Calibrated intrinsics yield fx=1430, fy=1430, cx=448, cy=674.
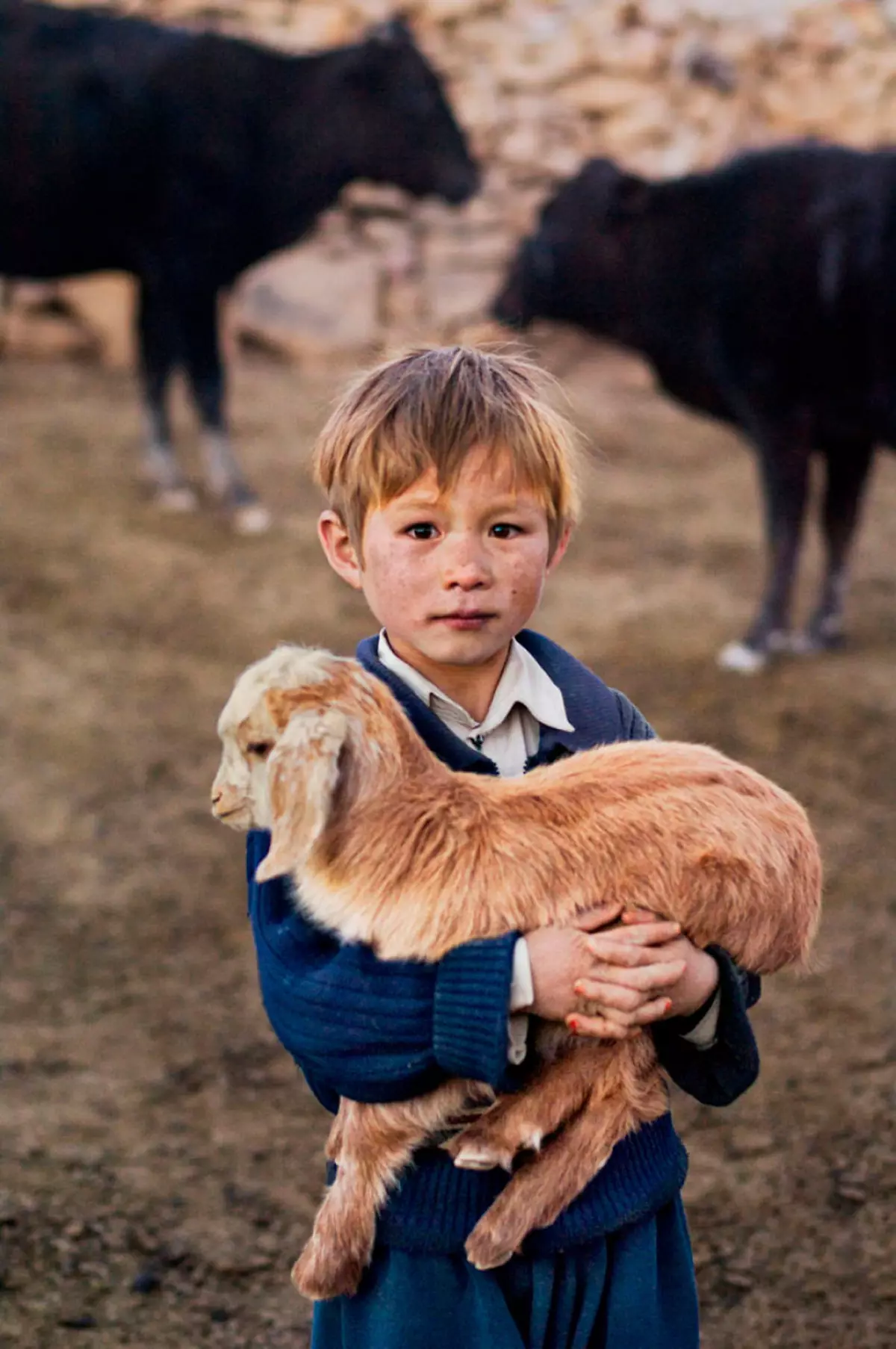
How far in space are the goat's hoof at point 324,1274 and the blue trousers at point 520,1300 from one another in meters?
0.06

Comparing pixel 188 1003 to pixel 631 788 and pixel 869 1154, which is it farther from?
pixel 631 788

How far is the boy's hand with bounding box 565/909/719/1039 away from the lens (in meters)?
1.39

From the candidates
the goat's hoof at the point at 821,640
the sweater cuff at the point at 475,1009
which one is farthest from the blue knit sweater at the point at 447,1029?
the goat's hoof at the point at 821,640

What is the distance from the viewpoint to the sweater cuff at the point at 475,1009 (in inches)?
53.8

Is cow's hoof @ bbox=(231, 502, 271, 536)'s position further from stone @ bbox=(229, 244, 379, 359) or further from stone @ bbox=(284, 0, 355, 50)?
stone @ bbox=(284, 0, 355, 50)

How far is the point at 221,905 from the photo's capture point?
14.6 feet

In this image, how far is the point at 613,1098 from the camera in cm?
146

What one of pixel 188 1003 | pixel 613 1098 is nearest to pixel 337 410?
pixel 613 1098

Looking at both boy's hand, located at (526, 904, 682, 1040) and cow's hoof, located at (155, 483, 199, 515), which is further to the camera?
cow's hoof, located at (155, 483, 199, 515)

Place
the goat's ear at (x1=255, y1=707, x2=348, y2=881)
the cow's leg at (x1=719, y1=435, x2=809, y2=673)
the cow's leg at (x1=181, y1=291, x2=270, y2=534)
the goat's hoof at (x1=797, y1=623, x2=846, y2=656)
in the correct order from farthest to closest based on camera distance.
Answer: the cow's leg at (x1=181, y1=291, x2=270, y2=534) < the goat's hoof at (x1=797, y1=623, x2=846, y2=656) < the cow's leg at (x1=719, y1=435, x2=809, y2=673) < the goat's ear at (x1=255, y1=707, x2=348, y2=881)

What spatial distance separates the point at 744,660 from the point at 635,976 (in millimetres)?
4823

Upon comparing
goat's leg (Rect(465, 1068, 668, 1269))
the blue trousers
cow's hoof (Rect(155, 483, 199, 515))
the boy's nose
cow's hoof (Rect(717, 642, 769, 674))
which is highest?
the boy's nose

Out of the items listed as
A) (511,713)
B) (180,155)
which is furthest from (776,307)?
(511,713)

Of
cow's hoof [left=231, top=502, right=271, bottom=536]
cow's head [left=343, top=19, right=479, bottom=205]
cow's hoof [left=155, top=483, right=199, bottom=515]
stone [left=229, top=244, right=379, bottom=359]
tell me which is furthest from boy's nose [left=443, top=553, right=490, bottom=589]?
stone [left=229, top=244, right=379, bottom=359]
